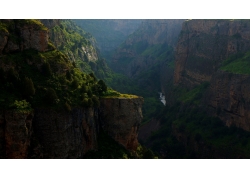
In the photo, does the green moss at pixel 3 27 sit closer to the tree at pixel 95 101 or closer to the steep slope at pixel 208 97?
the tree at pixel 95 101

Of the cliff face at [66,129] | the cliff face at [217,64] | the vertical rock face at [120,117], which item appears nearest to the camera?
the cliff face at [66,129]

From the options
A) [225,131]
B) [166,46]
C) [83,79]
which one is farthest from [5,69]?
[166,46]

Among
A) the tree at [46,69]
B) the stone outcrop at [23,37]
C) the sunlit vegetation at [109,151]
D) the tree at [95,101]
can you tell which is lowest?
the sunlit vegetation at [109,151]

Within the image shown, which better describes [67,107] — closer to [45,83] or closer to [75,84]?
[45,83]

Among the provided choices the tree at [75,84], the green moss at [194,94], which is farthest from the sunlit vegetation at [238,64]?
the tree at [75,84]

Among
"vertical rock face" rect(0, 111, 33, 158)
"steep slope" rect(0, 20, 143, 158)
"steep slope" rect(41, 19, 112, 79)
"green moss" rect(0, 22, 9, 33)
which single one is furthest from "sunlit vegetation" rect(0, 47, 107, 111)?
"steep slope" rect(41, 19, 112, 79)

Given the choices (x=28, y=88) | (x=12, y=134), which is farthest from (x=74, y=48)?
(x=12, y=134)

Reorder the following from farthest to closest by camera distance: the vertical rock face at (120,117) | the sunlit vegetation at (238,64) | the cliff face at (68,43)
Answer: the cliff face at (68,43) → the sunlit vegetation at (238,64) → the vertical rock face at (120,117)

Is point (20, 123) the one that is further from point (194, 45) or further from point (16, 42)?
point (194, 45)
